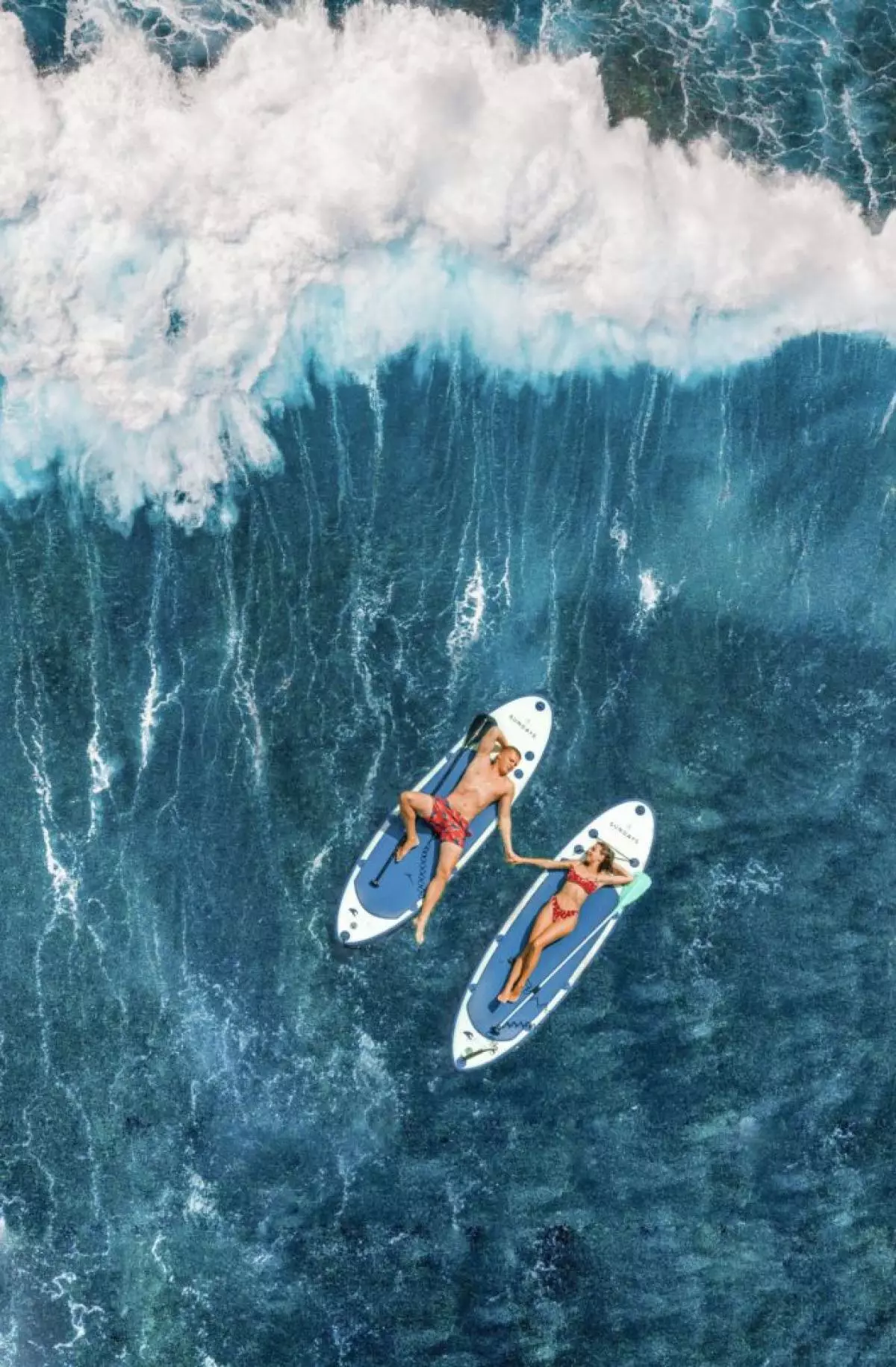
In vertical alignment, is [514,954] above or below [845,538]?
below

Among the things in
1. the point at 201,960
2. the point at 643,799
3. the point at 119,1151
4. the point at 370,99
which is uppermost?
the point at 370,99

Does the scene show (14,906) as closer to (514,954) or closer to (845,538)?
(514,954)

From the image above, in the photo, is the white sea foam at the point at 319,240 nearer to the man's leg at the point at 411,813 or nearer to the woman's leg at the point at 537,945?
the man's leg at the point at 411,813

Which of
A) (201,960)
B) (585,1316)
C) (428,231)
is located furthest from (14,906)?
(428,231)

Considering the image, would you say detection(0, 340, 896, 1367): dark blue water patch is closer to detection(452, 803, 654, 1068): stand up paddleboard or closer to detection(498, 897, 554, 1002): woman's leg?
detection(452, 803, 654, 1068): stand up paddleboard

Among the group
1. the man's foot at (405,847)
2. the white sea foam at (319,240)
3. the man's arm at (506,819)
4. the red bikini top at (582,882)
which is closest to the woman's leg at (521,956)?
the red bikini top at (582,882)

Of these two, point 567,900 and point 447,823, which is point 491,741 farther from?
point 567,900
